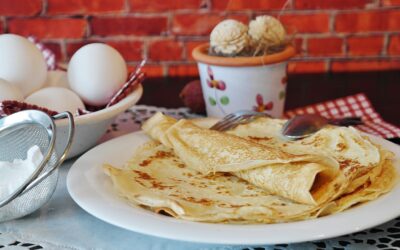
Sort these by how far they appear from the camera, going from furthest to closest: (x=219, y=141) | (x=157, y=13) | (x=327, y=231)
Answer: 1. (x=157, y=13)
2. (x=219, y=141)
3. (x=327, y=231)

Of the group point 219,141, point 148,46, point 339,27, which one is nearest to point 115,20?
point 148,46

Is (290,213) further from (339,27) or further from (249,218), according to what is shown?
(339,27)

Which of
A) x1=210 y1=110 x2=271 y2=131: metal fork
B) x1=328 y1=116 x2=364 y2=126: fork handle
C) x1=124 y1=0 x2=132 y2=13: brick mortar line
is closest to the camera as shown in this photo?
x1=210 y1=110 x2=271 y2=131: metal fork

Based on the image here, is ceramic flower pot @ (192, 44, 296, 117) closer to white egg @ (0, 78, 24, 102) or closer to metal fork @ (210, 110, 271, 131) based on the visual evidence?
metal fork @ (210, 110, 271, 131)

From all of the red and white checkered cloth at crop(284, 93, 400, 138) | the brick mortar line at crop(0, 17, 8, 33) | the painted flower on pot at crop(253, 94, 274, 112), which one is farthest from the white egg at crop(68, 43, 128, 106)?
the brick mortar line at crop(0, 17, 8, 33)

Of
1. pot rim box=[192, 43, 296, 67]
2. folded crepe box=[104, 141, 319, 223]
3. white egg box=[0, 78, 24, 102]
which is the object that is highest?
pot rim box=[192, 43, 296, 67]

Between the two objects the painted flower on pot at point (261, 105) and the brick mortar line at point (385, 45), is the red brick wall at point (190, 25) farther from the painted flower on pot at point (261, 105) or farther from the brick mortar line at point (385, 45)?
the painted flower on pot at point (261, 105)
